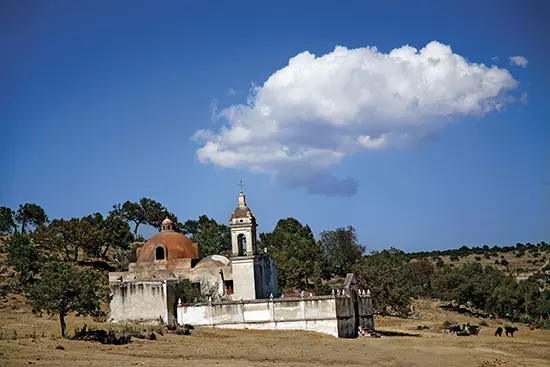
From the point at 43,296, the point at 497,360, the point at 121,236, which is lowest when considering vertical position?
the point at 497,360

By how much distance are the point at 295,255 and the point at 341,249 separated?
657 cm

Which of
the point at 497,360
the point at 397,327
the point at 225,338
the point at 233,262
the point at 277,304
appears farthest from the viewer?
the point at 397,327

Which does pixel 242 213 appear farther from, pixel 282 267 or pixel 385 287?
pixel 282 267

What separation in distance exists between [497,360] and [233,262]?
2010cm

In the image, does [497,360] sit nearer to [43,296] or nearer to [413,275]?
[43,296]

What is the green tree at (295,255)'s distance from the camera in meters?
76.3

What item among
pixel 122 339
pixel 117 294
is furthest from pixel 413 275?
pixel 122 339

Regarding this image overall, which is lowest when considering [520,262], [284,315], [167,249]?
[284,315]

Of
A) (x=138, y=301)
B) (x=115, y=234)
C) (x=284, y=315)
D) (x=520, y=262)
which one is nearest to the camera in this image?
(x=284, y=315)

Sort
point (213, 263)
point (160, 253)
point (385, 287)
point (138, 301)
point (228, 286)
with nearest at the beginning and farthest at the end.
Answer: point (138, 301) < point (228, 286) < point (213, 263) < point (160, 253) < point (385, 287)

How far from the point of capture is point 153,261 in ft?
171

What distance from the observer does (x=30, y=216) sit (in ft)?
316

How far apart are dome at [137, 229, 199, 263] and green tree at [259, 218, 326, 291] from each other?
23395mm

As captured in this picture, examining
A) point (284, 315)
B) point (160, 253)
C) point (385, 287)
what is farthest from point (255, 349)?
point (385, 287)
